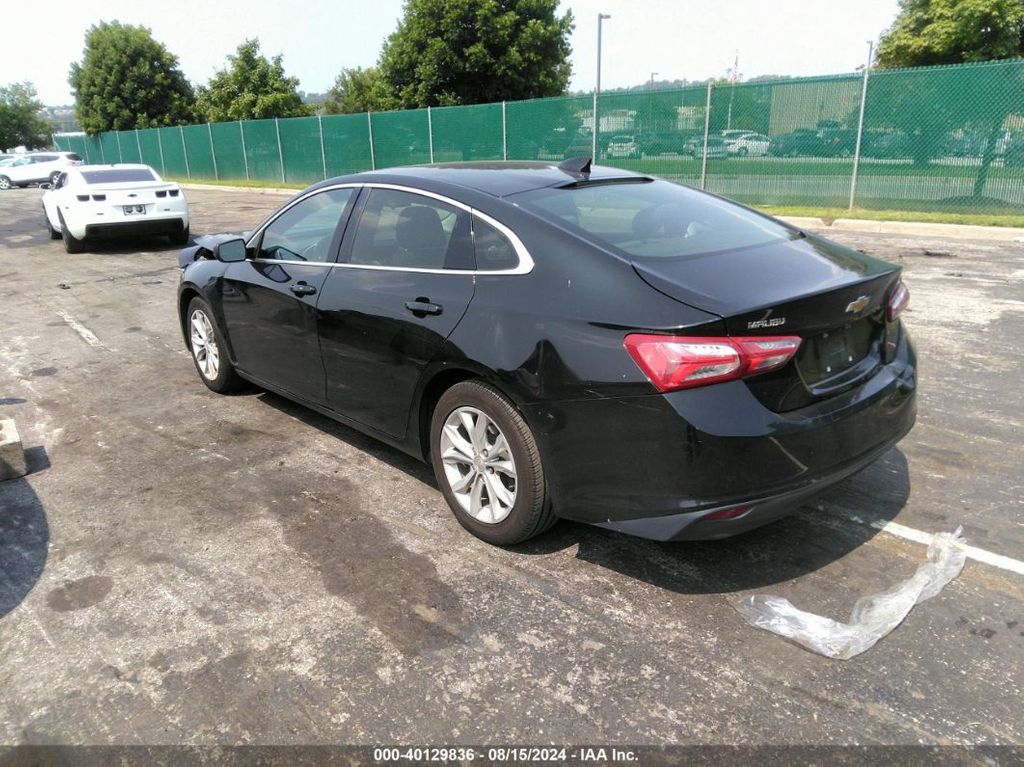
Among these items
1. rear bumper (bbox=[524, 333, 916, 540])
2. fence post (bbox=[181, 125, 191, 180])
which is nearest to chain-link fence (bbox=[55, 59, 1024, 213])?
rear bumper (bbox=[524, 333, 916, 540])

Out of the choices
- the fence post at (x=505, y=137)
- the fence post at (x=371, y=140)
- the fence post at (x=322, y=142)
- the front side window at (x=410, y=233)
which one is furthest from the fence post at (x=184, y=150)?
the front side window at (x=410, y=233)

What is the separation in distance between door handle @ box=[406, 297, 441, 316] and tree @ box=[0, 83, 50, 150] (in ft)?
292

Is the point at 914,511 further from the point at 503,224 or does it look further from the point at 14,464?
the point at 14,464

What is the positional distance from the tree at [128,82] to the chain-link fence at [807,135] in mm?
28856

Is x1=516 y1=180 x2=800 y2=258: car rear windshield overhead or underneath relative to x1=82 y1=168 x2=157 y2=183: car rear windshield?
overhead

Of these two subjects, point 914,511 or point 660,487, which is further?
point 914,511

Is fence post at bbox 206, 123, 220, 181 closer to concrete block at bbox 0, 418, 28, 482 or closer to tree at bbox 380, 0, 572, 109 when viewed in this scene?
tree at bbox 380, 0, 572, 109

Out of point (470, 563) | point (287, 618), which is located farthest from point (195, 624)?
point (470, 563)

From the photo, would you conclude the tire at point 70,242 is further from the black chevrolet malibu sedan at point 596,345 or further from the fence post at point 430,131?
the black chevrolet malibu sedan at point 596,345

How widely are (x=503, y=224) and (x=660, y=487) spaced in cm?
134

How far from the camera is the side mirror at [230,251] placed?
4898 millimetres

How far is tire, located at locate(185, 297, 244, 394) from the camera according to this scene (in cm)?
553

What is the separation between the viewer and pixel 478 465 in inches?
137

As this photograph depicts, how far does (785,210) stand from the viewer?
1540 cm
